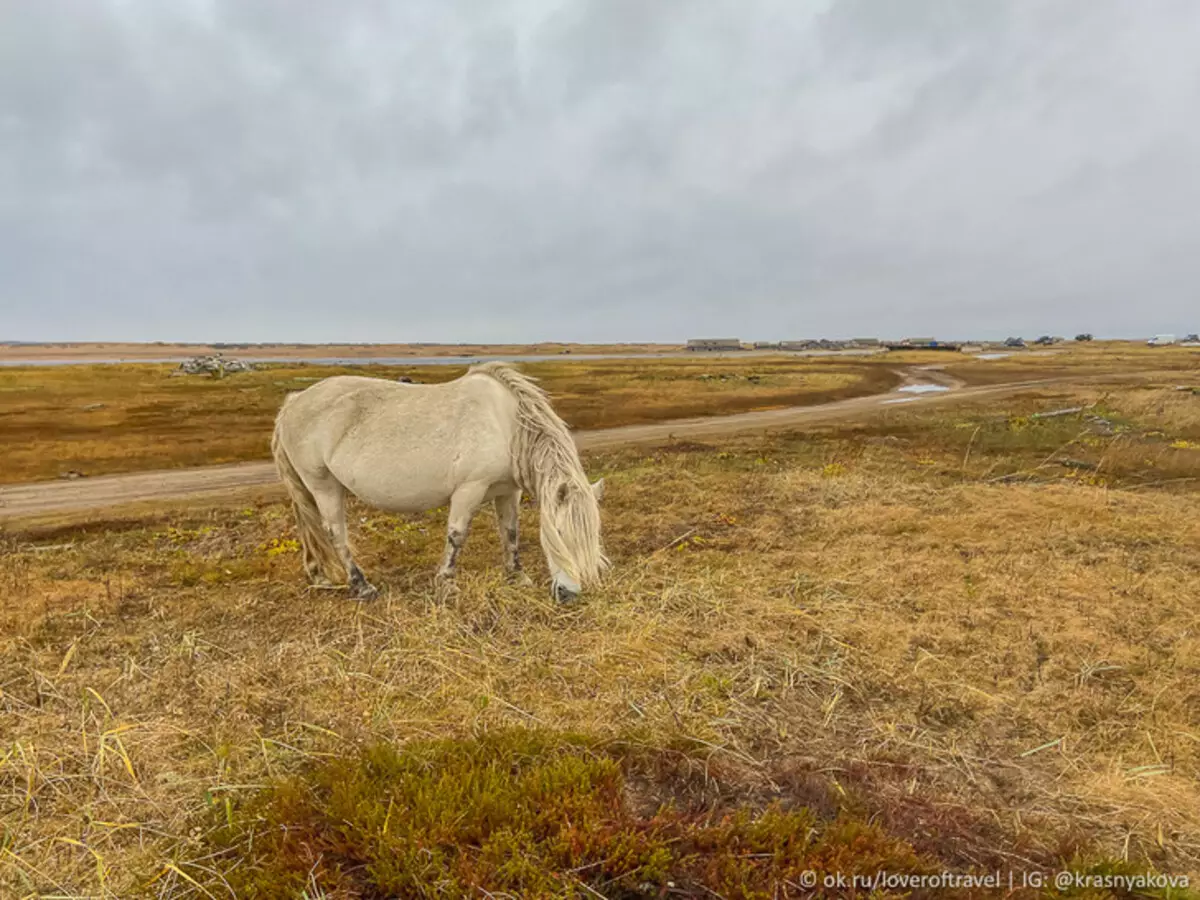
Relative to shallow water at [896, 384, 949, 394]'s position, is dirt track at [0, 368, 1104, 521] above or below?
below

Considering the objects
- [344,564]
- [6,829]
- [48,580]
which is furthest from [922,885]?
[48,580]

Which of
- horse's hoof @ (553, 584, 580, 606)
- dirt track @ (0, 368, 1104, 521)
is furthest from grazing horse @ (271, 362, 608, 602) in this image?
dirt track @ (0, 368, 1104, 521)

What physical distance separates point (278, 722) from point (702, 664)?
3.40 m

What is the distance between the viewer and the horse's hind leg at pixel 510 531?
7.18m

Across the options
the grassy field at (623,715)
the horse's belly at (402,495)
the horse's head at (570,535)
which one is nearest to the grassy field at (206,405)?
the grassy field at (623,715)

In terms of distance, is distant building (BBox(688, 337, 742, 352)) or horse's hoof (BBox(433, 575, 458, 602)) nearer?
horse's hoof (BBox(433, 575, 458, 602))

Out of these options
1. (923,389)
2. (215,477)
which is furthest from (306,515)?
(923,389)

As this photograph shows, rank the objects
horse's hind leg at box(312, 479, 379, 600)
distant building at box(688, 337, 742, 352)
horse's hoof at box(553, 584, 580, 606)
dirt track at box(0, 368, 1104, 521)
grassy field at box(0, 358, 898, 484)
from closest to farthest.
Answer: horse's hoof at box(553, 584, 580, 606) < horse's hind leg at box(312, 479, 379, 600) < dirt track at box(0, 368, 1104, 521) < grassy field at box(0, 358, 898, 484) < distant building at box(688, 337, 742, 352)

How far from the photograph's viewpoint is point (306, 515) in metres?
7.48

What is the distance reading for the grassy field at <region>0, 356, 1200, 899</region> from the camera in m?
2.78

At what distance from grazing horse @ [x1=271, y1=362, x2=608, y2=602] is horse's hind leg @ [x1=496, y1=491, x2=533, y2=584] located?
0.01 meters

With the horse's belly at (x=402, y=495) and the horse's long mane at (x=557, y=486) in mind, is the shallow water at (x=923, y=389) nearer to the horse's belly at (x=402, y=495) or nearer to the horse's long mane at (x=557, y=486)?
the horse's long mane at (x=557, y=486)

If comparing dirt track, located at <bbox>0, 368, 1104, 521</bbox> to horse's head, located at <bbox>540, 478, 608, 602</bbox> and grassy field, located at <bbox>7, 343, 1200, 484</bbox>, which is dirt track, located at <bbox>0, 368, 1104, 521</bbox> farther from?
horse's head, located at <bbox>540, 478, 608, 602</bbox>

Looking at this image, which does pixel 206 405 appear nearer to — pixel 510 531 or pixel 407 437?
pixel 407 437
